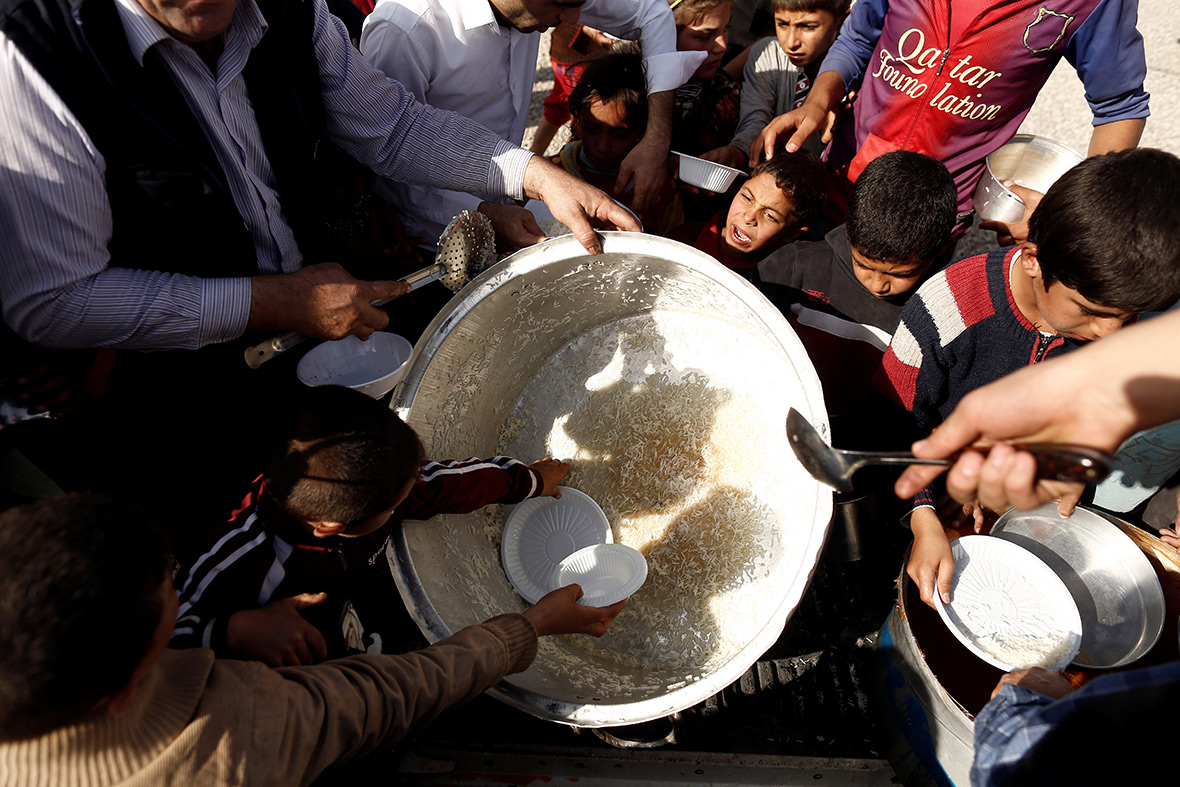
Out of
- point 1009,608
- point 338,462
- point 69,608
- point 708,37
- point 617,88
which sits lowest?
point 1009,608

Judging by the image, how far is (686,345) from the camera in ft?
6.33

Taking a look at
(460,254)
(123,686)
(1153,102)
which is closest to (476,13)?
(460,254)

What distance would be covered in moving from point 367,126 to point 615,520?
4.39 feet

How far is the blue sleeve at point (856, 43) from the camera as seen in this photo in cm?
225

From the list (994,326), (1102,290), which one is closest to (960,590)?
(994,326)

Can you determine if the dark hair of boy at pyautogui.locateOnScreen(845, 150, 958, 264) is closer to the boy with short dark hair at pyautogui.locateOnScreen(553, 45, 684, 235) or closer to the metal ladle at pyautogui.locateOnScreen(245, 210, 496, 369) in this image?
the boy with short dark hair at pyautogui.locateOnScreen(553, 45, 684, 235)

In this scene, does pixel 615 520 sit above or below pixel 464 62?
below

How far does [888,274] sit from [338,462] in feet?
5.38

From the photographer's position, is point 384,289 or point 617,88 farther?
point 617,88

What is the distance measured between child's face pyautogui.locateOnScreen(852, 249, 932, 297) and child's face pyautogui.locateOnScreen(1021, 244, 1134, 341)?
0.41 metres

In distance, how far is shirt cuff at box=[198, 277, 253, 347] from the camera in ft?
4.41

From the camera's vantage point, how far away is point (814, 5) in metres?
2.59

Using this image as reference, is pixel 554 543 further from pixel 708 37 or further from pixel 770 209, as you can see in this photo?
pixel 708 37

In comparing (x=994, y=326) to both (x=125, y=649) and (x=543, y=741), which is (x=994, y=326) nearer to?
(x=543, y=741)
